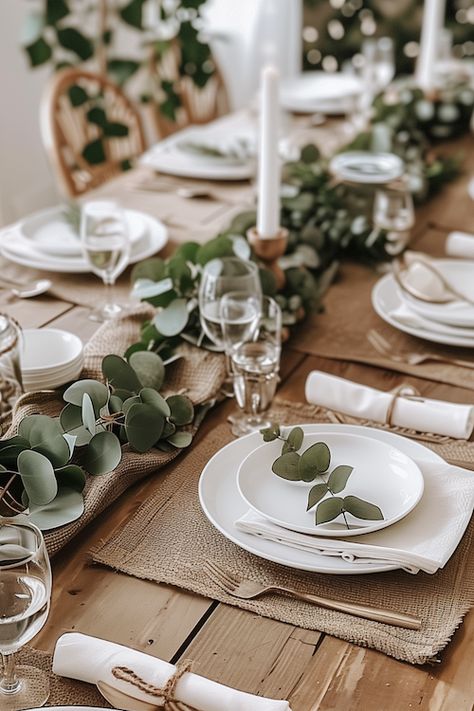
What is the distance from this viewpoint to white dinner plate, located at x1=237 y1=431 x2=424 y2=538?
93 cm

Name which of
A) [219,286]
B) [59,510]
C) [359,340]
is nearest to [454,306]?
[359,340]

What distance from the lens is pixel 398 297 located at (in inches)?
59.4

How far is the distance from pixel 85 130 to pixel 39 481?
1.73 meters

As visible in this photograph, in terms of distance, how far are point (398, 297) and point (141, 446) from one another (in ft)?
2.00

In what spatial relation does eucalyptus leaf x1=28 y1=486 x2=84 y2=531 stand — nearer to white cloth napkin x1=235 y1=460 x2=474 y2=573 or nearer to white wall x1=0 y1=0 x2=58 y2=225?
white cloth napkin x1=235 y1=460 x2=474 y2=573

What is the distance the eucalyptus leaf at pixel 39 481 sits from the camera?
95cm

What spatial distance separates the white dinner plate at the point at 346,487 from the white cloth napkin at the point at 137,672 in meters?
0.20

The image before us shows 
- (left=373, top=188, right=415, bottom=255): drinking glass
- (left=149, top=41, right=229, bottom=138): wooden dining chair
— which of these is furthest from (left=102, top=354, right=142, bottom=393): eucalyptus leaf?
(left=149, top=41, right=229, bottom=138): wooden dining chair

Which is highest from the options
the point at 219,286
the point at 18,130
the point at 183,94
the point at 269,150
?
the point at 269,150

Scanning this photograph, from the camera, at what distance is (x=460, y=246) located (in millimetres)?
1732

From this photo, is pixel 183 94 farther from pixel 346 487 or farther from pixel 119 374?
pixel 346 487

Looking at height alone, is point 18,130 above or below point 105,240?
below

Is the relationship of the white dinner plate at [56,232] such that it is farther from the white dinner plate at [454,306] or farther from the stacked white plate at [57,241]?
A: the white dinner plate at [454,306]

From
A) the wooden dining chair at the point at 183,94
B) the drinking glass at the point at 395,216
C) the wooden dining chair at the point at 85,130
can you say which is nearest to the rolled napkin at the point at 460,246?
the drinking glass at the point at 395,216
